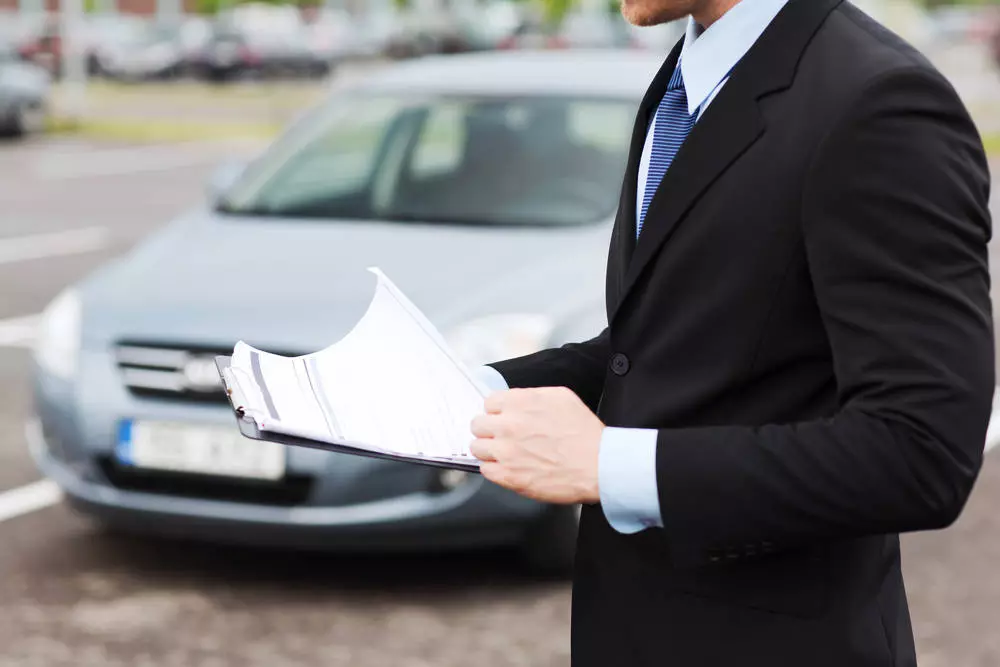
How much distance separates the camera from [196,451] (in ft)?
14.2

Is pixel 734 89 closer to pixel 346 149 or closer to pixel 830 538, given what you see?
pixel 830 538

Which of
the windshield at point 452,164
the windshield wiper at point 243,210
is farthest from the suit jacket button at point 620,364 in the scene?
the windshield wiper at point 243,210

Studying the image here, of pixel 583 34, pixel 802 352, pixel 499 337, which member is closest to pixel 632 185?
pixel 802 352

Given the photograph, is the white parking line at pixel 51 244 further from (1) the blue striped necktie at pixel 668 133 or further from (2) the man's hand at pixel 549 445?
(2) the man's hand at pixel 549 445

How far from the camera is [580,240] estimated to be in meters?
4.96

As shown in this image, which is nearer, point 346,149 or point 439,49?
point 346,149

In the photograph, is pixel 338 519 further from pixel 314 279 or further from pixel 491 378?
pixel 491 378

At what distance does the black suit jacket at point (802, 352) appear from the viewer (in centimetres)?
133

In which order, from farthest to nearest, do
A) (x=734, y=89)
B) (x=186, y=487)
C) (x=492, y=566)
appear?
(x=492, y=566) → (x=186, y=487) → (x=734, y=89)

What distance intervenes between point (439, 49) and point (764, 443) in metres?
45.3

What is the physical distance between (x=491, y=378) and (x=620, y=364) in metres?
0.23

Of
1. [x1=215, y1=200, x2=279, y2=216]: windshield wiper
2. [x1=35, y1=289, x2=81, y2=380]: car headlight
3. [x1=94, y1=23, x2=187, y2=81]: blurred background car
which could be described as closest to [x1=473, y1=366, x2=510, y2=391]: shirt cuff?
[x1=35, y1=289, x2=81, y2=380]: car headlight

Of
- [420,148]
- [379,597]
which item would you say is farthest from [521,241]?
[379,597]

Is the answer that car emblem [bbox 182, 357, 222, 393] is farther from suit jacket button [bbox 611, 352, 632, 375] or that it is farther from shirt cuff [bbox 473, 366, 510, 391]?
suit jacket button [bbox 611, 352, 632, 375]
